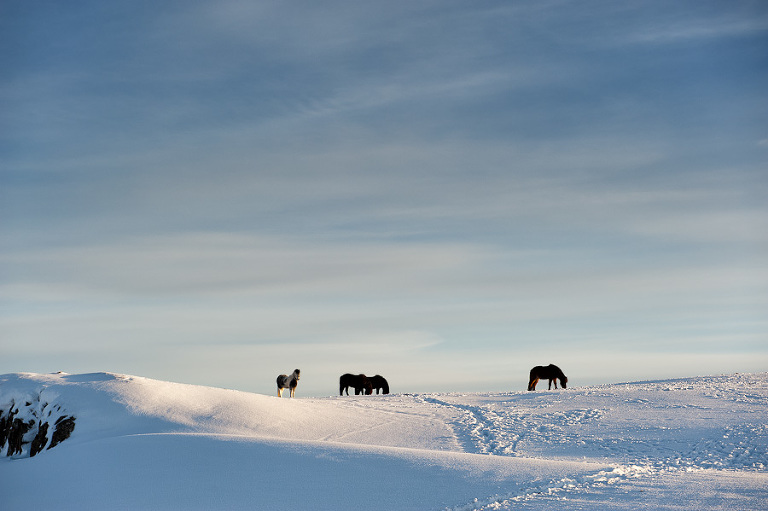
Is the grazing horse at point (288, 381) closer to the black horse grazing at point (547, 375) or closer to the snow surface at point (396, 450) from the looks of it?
the snow surface at point (396, 450)

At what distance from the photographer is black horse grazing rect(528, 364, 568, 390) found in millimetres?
30531

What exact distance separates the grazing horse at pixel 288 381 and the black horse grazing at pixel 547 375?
1103 centimetres

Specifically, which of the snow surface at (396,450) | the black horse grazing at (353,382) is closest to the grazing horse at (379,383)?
the black horse grazing at (353,382)

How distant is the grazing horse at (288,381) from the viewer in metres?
26.0

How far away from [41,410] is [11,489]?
5761mm

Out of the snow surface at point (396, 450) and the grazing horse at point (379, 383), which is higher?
the grazing horse at point (379, 383)

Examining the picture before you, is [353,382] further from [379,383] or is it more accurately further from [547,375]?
[547,375]

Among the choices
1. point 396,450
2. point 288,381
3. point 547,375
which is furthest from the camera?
point 547,375

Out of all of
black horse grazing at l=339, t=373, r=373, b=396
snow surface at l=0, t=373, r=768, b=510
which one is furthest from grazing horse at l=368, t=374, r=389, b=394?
snow surface at l=0, t=373, r=768, b=510

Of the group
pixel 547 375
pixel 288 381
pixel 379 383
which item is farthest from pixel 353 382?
pixel 547 375

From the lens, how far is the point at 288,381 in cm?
2606

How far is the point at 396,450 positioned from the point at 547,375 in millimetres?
18391

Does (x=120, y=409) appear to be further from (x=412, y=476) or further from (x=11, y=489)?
(x=412, y=476)

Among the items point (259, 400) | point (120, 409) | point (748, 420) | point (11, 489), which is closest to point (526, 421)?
point (748, 420)
